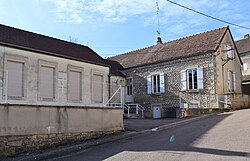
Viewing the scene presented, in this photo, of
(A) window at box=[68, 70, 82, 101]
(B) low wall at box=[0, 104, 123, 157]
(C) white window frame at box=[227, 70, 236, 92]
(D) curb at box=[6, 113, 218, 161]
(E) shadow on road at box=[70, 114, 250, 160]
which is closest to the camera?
(E) shadow on road at box=[70, 114, 250, 160]

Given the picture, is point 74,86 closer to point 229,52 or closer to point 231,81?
point 231,81

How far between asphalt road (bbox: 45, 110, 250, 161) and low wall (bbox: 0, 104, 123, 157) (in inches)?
51.5

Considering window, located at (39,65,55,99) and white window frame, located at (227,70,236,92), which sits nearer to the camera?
window, located at (39,65,55,99)

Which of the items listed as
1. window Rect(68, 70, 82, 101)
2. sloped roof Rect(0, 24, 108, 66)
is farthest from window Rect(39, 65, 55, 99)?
window Rect(68, 70, 82, 101)

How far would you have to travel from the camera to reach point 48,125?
36.2ft

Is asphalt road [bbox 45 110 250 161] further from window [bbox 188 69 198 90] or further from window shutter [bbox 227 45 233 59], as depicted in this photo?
window shutter [bbox 227 45 233 59]

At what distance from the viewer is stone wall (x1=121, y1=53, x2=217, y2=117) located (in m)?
21.8

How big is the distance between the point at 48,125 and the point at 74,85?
7.28 m

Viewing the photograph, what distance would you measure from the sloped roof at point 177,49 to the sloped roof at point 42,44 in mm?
6546

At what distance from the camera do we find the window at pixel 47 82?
53.9ft

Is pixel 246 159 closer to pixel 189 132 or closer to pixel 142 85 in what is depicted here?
pixel 189 132

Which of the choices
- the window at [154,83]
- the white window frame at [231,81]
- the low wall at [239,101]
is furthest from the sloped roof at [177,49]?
the low wall at [239,101]

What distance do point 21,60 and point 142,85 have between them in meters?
12.9

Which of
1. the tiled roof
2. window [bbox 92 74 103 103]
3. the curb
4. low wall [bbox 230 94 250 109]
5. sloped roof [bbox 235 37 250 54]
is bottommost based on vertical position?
the curb
